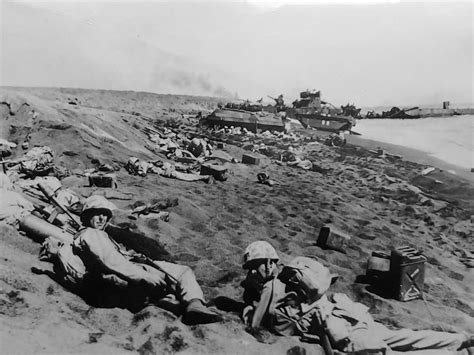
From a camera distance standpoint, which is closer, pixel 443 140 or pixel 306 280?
pixel 306 280

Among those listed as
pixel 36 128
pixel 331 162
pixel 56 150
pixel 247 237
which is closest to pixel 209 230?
pixel 247 237

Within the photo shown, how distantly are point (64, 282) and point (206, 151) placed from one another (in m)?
7.05

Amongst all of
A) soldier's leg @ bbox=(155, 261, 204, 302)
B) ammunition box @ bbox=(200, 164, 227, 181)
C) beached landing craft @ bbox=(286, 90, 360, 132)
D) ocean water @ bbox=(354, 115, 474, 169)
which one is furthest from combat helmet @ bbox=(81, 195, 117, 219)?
beached landing craft @ bbox=(286, 90, 360, 132)

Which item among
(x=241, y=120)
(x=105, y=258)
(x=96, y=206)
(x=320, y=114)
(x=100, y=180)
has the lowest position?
(x=105, y=258)

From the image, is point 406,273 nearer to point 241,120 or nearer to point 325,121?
point 241,120

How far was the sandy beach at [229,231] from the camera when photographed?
2299mm

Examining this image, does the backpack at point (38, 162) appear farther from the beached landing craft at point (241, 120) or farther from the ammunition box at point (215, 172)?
the beached landing craft at point (241, 120)

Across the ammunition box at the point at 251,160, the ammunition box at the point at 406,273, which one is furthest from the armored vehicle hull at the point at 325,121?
the ammunition box at the point at 406,273

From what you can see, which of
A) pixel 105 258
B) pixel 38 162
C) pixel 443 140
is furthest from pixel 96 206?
pixel 443 140

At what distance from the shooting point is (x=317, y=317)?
2.46m

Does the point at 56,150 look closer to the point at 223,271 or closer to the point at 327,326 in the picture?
the point at 223,271

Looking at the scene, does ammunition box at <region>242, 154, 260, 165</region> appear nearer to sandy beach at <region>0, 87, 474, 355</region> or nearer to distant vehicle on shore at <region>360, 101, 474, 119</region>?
sandy beach at <region>0, 87, 474, 355</region>

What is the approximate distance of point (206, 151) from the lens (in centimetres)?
961

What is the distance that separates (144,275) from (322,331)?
4.31 ft
